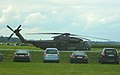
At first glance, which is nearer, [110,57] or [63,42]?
[110,57]

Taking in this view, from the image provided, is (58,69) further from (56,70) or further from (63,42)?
(63,42)

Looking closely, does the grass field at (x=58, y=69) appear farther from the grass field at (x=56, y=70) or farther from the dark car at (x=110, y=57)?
the dark car at (x=110, y=57)

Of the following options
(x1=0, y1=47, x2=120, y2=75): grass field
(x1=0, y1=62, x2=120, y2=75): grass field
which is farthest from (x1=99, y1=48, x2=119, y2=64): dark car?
(x1=0, y1=62, x2=120, y2=75): grass field

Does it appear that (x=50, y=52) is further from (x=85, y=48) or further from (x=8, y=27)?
(x=8, y=27)

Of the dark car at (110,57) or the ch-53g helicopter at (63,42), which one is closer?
the dark car at (110,57)

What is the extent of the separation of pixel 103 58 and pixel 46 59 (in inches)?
264

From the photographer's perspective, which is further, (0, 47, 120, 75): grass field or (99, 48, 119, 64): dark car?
(99, 48, 119, 64): dark car

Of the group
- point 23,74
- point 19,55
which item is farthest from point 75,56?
point 23,74

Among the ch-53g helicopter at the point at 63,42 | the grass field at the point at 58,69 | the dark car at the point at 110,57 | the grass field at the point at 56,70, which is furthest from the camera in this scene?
the ch-53g helicopter at the point at 63,42

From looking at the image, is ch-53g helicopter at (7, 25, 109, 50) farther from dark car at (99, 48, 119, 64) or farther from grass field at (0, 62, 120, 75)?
grass field at (0, 62, 120, 75)

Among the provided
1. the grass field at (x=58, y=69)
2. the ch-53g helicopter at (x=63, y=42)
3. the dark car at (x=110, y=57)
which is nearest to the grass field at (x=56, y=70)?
the grass field at (x=58, y=69)

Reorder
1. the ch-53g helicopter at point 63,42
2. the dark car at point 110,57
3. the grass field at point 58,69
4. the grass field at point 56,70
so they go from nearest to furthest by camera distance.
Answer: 1. the grass field at point 56,70
2. the grass field at point 58,69
3. the dark car at point 110,57
4. the ch-53g helicopter at point 63,42

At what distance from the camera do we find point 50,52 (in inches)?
1918

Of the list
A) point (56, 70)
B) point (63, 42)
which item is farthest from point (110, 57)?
point (63, 42)
